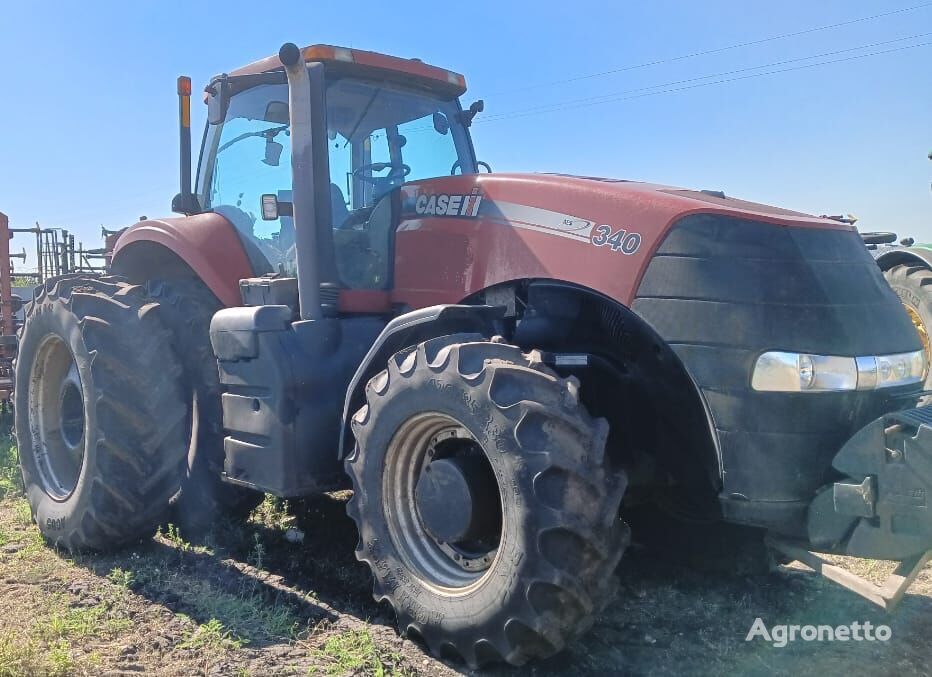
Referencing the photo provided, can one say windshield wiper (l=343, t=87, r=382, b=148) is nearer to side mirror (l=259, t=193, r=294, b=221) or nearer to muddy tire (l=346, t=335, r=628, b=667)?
side mirror (l=259, t=193, r=294, b=221)

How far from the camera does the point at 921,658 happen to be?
3244mm

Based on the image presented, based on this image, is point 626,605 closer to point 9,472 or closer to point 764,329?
point 764,329

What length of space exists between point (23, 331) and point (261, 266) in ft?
5.56

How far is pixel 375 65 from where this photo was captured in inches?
171

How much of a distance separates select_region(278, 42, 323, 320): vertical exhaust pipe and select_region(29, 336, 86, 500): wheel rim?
184 cm

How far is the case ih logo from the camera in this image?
381 cm

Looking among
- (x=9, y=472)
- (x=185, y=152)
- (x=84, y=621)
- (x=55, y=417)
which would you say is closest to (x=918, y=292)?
(x=185, y=152)

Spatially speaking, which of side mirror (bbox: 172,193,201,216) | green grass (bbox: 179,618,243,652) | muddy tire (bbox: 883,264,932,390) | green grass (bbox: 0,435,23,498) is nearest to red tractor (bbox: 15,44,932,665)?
side mirror (bbox: 172,193,201,216)

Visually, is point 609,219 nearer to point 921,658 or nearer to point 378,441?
point 378,441

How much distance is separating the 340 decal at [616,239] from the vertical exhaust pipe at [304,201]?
4.79ft

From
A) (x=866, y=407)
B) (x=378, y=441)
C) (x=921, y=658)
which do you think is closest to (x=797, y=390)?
(x=866, y=407)

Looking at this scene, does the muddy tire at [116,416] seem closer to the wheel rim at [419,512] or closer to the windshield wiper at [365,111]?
the windshield wiper at [365,111]

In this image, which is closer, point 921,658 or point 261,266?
point 921,658

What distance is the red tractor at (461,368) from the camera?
2.81 meters
